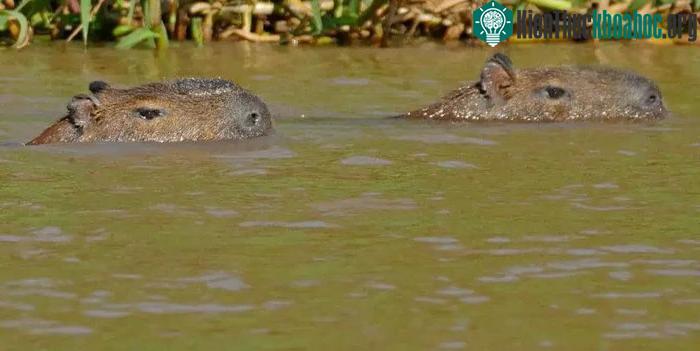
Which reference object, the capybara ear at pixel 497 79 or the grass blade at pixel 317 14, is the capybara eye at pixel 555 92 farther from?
the grass blade at pixel 317 14

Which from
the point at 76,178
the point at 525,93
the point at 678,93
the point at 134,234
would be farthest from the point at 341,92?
the point at 134,234

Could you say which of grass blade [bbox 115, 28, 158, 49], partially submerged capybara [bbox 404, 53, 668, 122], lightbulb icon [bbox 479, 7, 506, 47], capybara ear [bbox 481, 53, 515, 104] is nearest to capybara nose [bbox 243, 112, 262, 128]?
partially submerged capybara [bbox 404, 53, 668, 122]

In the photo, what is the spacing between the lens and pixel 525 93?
1000 centimetres

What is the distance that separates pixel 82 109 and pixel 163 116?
0.44 meters

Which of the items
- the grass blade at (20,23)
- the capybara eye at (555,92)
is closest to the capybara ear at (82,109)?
the capybara eye at (555,92)

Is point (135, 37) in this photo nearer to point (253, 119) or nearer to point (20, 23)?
point (20, 23)

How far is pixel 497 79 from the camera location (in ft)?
32.9

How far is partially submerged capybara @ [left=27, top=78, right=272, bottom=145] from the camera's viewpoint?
8.59m

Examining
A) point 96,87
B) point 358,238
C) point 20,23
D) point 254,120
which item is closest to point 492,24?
point 20,23

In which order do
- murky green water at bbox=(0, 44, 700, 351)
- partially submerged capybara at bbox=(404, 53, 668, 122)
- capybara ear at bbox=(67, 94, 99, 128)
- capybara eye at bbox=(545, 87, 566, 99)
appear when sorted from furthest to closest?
capybara eye at bbox=(545, 87, 566, 99) < partially submerged capybara at bbox=(404, 53, 668, 122) < capybara ear at bbox=(67, 94, 99, 128) < murky green water at bbox=(0, 44, 700, 351)

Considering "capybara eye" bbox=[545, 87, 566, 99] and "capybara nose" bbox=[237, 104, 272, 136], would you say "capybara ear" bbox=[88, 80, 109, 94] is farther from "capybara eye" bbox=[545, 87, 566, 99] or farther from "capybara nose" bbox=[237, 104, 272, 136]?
"capybara eye" bbox=[545, 87, 566, 99]

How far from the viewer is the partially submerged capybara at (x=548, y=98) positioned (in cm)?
985

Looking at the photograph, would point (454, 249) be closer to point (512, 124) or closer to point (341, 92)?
point (512, 124)

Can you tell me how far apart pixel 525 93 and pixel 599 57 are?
2806 mm
